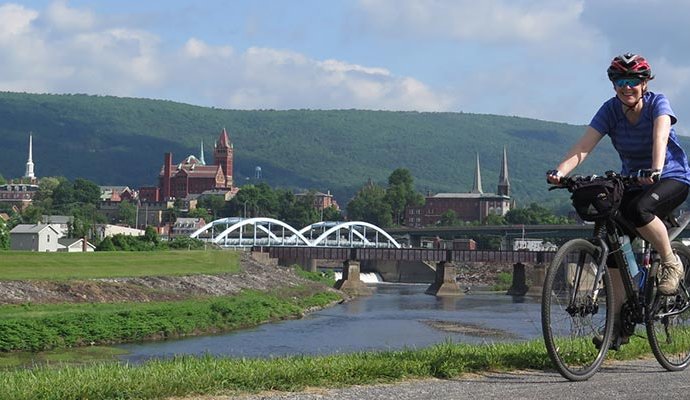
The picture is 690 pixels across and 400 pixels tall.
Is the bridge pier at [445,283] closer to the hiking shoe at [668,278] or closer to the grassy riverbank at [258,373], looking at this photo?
the grassy riverbank at [258,373]

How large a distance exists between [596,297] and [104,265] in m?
66.8

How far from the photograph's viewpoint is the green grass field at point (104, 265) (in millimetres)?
64094

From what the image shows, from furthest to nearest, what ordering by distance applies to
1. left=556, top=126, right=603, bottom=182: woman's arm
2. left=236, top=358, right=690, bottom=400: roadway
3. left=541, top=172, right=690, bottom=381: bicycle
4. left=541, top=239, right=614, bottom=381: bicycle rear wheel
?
left=556, top=126, right=603, bottom=182: woman's arm
left=541, top=172, right=690, bottom=381: bicycle
left=541, top=239, right=614, bottom=381: bicycle rear wheel
left=236, top=358, right=690, bottom=400: roadway

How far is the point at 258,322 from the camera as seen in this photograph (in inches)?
2470

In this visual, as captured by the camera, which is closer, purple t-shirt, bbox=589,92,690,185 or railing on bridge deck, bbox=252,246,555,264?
purple t-shirt, bbox=589,92,690,185

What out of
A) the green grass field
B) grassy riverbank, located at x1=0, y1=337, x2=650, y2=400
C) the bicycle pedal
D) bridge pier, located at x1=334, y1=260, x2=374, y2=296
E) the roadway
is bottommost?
bridge pier, located at x1=334, y1=260, x2=374, y2=296

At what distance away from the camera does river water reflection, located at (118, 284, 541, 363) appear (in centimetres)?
4484

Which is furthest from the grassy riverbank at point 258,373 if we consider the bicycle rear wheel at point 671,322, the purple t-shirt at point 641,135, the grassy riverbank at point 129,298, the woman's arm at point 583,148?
the grassy riverbank at point 129,298

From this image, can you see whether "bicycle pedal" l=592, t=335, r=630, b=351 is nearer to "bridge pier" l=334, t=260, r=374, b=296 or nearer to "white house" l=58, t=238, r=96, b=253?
"bridge pier" l=334, t=260, r=374, b=296

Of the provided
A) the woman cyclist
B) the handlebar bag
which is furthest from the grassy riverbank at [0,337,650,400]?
the handlebar bag

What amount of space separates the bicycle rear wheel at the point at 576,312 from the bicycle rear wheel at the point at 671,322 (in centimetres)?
43

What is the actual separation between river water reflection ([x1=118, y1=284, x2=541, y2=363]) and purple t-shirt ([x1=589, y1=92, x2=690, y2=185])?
22596 mm

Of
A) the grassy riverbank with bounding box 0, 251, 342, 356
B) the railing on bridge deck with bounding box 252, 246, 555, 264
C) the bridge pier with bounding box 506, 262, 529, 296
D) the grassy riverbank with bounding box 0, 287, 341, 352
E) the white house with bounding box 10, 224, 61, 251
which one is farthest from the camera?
the railing on bridge deck with bounding box 252, 246, 555, 264

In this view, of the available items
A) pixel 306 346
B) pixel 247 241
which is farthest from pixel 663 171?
pixel 247 241
